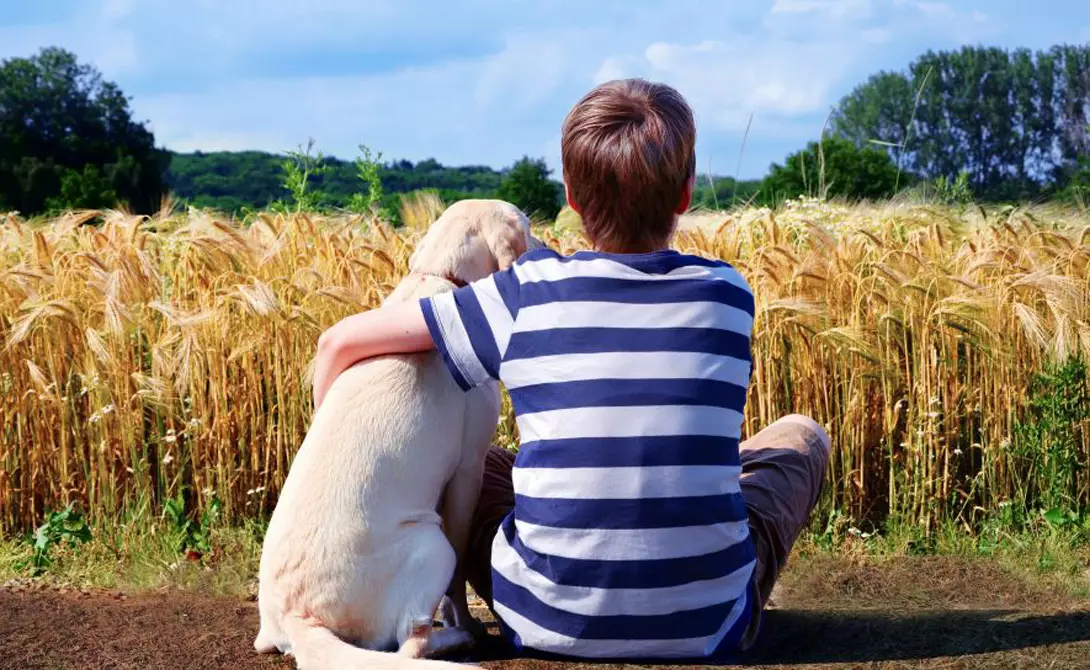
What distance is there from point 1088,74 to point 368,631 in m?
59.2

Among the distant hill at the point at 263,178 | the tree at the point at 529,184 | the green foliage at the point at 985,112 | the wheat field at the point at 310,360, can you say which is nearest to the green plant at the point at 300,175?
the wheat field at the point at 310,360

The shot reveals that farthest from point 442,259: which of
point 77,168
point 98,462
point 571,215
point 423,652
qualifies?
point 77,168

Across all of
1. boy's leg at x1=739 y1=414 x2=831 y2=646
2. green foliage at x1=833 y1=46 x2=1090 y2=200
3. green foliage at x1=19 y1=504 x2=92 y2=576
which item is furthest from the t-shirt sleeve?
green foliage at x1=833 y1=46 x2=1090 y2=200

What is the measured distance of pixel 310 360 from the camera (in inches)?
171

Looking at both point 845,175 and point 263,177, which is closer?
point 845,175

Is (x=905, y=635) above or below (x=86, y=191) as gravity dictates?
below

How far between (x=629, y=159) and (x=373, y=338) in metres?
0.75

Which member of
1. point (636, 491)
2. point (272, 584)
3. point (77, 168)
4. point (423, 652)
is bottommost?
point (423, 652)

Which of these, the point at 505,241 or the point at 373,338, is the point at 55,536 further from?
the point at 505,241

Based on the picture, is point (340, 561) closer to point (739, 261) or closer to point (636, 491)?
point (636, 491)

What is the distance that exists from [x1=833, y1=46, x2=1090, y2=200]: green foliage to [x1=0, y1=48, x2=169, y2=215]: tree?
3364 cm

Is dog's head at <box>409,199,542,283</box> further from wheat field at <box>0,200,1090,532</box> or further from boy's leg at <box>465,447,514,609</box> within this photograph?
wheat field at <box>0,200,1090,532</box>

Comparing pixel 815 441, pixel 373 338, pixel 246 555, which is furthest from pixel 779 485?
pixel 246 555

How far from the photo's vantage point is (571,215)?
7.68 m
